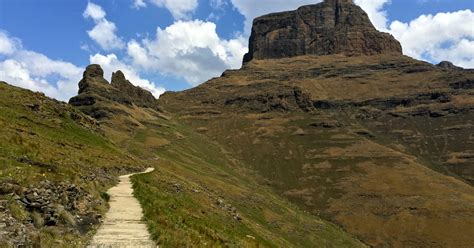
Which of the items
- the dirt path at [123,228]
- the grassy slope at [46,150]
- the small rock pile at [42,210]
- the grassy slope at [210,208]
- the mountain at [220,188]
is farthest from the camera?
the grassy slope at [210,208]

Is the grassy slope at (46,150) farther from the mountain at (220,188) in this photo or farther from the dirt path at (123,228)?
the dirt path at (123,228)

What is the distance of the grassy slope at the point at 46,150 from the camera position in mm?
19844

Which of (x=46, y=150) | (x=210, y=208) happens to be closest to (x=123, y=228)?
(x=46, y=150)

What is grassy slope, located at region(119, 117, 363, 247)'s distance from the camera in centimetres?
2272

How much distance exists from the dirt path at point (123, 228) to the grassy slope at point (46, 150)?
2.80ft

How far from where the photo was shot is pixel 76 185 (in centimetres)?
2403

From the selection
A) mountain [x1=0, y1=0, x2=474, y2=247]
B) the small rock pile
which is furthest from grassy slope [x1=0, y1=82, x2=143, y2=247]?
the small rock pile

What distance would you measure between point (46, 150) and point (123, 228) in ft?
65.0

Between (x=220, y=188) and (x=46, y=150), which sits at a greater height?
(x=46, y=150)

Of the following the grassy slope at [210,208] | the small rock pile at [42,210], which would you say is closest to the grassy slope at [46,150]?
the small rock pile at [42,210]

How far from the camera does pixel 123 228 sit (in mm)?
20312

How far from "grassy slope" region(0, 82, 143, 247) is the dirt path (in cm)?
85

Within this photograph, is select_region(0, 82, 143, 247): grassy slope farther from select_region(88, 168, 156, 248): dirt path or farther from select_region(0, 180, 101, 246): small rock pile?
select_region(88, 168, 156, 248): dirt path

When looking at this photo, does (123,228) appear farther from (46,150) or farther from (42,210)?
(46,150)
